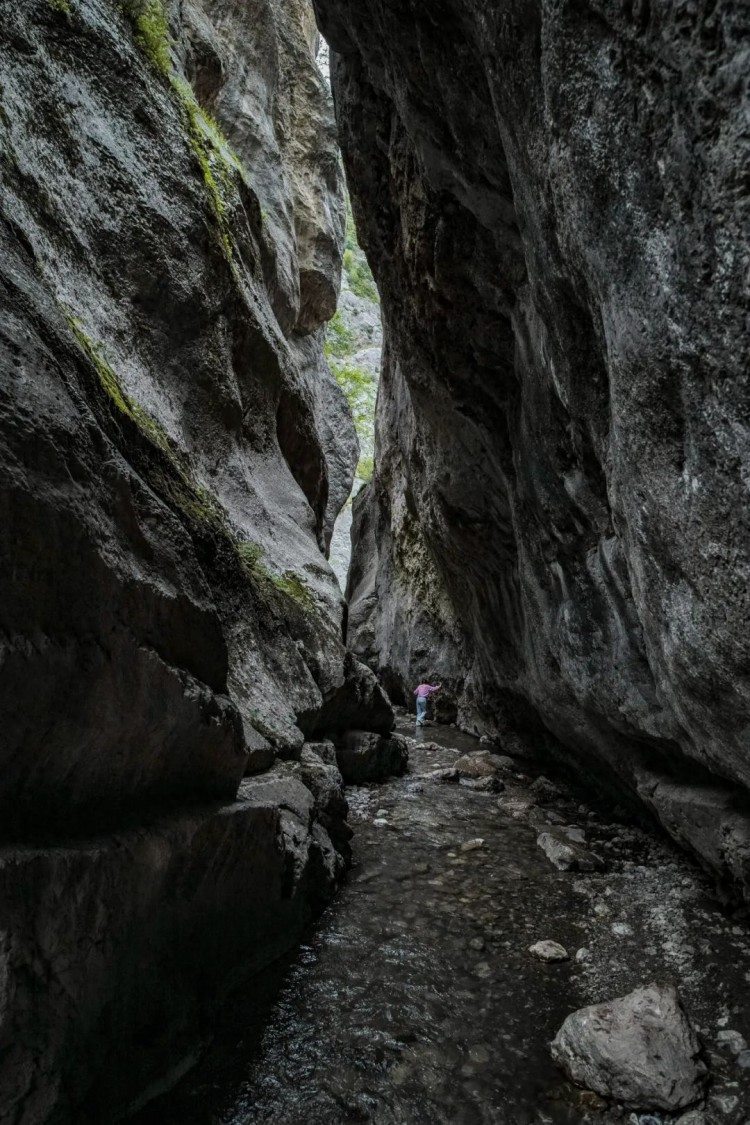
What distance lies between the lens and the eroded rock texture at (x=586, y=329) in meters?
2.81

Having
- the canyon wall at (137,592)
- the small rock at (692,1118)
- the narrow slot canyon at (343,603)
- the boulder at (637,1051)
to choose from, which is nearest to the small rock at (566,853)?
the narrow slot canyon at (343,603)

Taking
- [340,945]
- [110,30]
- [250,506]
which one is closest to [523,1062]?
[340,945]

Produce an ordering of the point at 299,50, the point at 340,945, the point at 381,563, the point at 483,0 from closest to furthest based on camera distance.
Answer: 1. the point at 483,0
2. the point at 340,945
3. the point at 299,50
4. the point at 381,563

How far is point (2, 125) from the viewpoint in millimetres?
6938

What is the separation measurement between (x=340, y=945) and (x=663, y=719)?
359cm

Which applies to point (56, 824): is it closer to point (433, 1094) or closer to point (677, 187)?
point (433, 1094)

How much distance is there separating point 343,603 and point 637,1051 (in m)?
8.39

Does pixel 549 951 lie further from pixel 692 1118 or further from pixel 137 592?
pixel 137 592

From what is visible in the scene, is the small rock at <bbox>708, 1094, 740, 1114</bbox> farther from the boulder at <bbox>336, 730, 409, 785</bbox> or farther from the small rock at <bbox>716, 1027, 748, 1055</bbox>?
the boulder at <bbox>336, 730, 409, 785</bbox>

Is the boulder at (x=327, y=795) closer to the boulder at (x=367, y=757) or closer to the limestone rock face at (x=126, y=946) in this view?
the limestone rock face at (x=126, y=946)

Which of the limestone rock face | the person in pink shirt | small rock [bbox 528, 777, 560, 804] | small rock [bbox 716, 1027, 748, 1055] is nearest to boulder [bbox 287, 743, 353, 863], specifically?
the limestone rock face

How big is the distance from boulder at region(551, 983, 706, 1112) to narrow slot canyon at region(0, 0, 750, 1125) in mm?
23

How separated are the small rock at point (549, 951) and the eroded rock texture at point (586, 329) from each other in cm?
167

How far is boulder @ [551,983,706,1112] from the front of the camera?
11.1 feet
